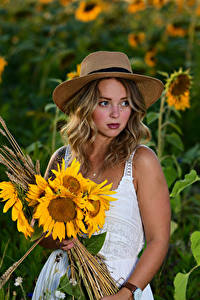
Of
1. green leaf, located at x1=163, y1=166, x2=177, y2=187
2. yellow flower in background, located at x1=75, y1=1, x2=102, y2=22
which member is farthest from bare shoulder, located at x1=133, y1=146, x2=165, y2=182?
yellow flower in background, located at x1=75, y1=1, x2=102, y2=22

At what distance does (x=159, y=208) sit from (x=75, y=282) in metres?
0.40

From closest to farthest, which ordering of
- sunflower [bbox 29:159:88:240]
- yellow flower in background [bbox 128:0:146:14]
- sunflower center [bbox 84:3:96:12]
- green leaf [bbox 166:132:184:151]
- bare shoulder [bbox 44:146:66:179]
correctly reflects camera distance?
sunflower [bbox 29:159:88:240] < bare shoulder [bbox 44:146:66:179] < green leaf [bbox 166:132:184:151] < sunflower center [bbox 84:3:96:12] < yellow flower in background [bbox 128:0:146:14]

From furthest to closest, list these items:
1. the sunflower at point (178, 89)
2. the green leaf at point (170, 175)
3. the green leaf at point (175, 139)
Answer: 1. the green leaf at point (175, 139)
2. the sunflower at point (178, 89)
3. the green leaf at point (170, 175)

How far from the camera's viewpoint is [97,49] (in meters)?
5.34

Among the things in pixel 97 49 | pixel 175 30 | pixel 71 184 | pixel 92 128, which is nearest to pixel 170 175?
pixel 92 128

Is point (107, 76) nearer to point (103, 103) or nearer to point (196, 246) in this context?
point (103, 103)

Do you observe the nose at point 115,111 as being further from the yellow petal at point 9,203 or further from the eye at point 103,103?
the yellow petal at point 9,203

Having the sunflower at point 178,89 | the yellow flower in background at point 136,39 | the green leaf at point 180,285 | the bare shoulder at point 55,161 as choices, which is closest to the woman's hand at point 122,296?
the green leaf at point 180,285

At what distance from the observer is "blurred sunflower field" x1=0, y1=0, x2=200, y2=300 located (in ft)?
9.06

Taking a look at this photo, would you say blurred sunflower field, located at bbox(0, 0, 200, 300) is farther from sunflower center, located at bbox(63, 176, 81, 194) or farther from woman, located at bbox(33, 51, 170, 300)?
sunflower center, located at bbox(63, 176, 81, 194)

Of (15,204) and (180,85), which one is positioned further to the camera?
(180,85)

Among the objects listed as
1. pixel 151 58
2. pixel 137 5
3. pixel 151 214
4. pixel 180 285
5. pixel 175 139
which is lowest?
pixel 180 285

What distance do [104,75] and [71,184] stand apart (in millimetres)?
484

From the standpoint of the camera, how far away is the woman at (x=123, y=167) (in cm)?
188
